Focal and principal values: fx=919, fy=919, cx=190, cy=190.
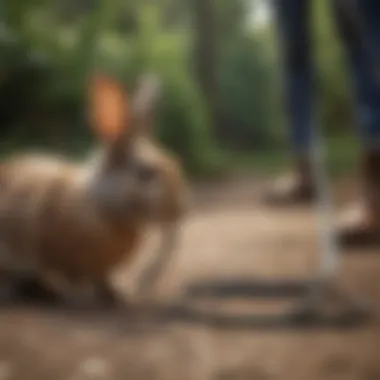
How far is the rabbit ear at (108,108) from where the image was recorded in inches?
24.8

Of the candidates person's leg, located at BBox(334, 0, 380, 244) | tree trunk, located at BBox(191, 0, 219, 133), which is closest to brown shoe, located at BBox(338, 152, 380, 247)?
person's leg, located at BBox(334, 0, 380, 244)

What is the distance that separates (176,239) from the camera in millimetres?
631

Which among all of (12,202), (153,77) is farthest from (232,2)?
(12,202)

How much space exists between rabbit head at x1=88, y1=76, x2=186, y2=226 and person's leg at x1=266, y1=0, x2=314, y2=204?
0.23ft

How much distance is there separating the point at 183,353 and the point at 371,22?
0.26 m

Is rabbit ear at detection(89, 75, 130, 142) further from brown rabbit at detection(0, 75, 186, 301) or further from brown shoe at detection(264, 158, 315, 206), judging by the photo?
brown shoe at detection(264, 158, 315, 206)

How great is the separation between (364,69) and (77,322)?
27 cm

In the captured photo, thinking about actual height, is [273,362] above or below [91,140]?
below

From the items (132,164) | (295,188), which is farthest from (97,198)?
(295,188)

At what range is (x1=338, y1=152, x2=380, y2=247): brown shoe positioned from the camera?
64cm

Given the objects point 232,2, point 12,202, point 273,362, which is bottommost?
point 273,362

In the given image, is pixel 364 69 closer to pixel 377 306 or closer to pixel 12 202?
pixel 377 306

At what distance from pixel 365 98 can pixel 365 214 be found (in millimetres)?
80

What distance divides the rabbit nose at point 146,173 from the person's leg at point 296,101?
0.08 metres
